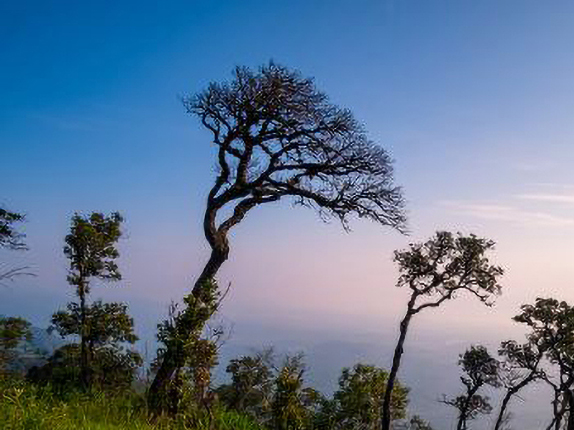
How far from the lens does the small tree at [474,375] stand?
44781 millimetres

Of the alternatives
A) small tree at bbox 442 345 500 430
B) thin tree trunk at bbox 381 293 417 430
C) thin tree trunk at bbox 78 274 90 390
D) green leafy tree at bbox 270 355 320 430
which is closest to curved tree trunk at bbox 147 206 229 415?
green leafy tree at bbox 270 355 320 430

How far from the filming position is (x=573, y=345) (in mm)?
36656

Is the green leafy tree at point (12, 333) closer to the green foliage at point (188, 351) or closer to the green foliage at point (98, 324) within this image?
the green foliage at point (98, 324)

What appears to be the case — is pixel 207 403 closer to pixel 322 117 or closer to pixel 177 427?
pixel 177 427

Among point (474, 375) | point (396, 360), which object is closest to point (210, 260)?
point (396, 360)

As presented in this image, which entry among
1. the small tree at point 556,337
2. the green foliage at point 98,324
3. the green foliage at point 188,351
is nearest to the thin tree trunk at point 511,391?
the small tree at point 556,337

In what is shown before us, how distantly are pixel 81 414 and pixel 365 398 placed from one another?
34.6m

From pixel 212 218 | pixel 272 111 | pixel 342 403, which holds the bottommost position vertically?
pixel 342 403

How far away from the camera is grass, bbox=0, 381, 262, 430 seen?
7555 mm

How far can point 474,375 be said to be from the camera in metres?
46.2

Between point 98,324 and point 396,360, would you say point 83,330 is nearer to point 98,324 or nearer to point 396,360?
point 98,324

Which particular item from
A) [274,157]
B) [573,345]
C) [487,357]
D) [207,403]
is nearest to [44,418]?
[207,403]

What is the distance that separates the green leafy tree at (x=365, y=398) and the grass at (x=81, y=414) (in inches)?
1106

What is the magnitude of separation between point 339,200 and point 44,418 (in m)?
12.5
